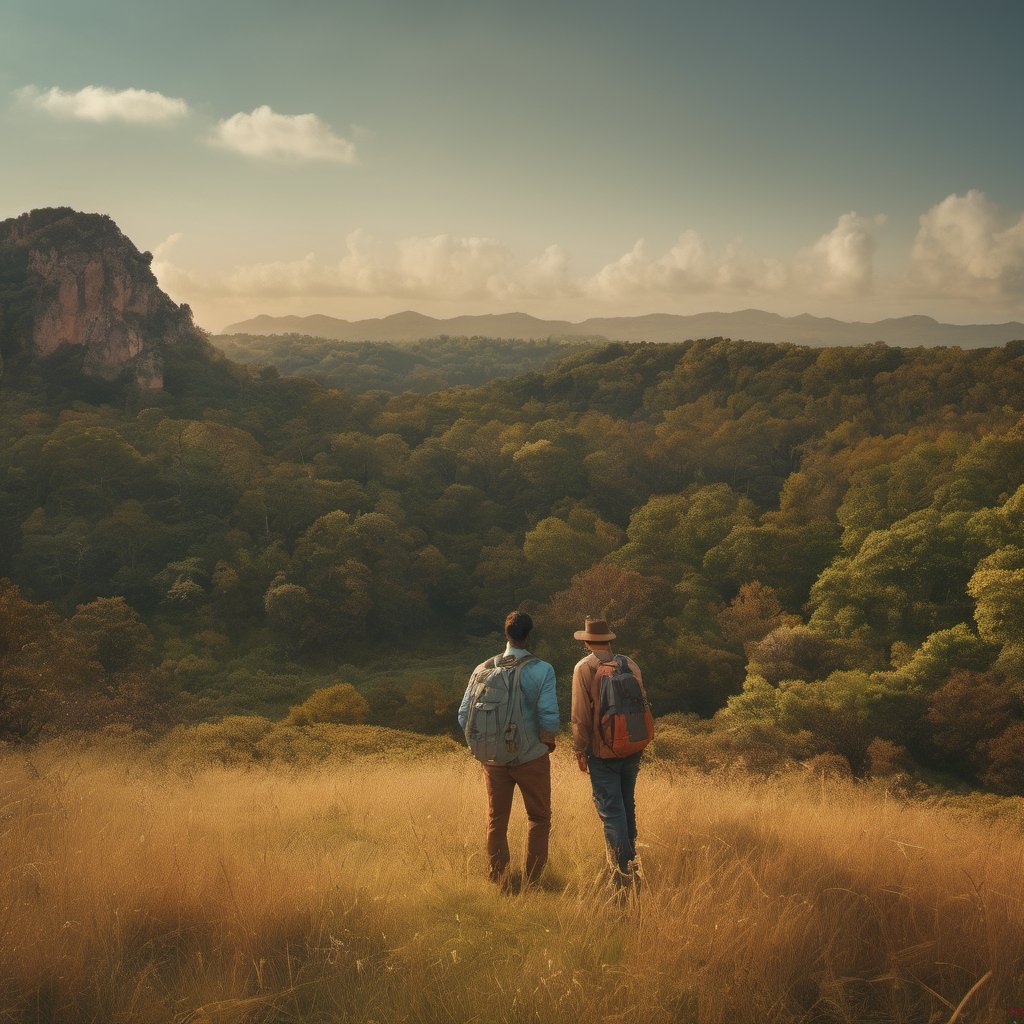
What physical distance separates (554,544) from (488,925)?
34817 mm

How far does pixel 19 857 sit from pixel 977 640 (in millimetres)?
20844

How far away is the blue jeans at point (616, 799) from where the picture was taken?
4.02m

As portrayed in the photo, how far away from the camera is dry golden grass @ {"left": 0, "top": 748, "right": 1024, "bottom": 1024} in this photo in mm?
2891

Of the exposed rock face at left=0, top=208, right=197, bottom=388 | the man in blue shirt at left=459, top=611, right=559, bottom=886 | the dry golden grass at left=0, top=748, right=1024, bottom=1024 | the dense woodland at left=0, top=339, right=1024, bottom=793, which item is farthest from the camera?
the exposed rock face at left=0, top=208, right=197, bottom=388

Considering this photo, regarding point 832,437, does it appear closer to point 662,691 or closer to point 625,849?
point 662,691

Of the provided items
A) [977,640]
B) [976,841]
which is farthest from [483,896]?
[977,640]

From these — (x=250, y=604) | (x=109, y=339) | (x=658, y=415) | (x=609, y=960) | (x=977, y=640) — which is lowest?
(x=250, y=604)

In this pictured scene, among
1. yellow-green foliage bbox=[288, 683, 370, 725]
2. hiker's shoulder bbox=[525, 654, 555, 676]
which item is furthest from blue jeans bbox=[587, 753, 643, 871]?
yellow-green foliage bbox=[288, 683, 370, 725]

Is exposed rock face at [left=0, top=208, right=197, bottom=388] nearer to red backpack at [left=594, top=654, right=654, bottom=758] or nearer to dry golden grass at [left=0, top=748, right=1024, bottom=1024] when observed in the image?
dry golden grass at [left=0, top=748, right=1024, bottom=1024]

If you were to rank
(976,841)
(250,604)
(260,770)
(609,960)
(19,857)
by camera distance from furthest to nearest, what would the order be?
(250,604)
(260,770)
(976,841)
(19,857)
(609,960)

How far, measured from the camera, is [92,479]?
41.2m

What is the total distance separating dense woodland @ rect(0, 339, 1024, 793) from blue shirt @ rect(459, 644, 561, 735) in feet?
29.0

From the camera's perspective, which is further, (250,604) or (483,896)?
(250,604)

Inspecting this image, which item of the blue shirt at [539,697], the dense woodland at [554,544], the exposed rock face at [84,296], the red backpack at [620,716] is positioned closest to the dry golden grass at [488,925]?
the red backpack at [620,716]
